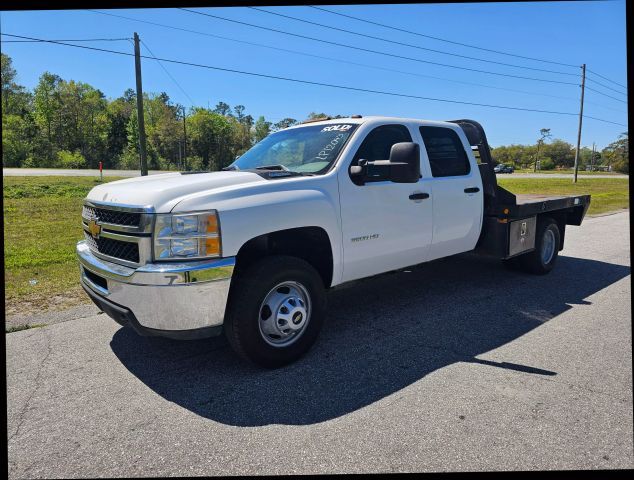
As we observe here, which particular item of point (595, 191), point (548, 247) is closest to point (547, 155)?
point (595, 191)

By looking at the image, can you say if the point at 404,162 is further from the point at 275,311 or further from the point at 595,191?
the point at 595,191

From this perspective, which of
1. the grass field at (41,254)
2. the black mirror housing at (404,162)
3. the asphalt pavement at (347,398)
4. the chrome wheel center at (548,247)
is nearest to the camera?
the asphalt pavement at (347,398)

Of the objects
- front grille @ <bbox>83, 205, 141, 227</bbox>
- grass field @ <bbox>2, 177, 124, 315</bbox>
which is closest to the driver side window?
front grille @ <bbox>83, 205, 141, 227</bbox>

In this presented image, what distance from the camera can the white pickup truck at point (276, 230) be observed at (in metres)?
3.08

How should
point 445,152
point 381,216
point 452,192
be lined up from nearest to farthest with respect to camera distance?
point 381,216 → point 452,192 → point 445,152

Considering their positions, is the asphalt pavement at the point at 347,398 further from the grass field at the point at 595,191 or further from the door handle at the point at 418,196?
the grass field at the point at 595,191

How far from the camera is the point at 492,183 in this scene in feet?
18.8

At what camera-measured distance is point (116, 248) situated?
3422mm

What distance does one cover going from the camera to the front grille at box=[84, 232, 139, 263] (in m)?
3.23

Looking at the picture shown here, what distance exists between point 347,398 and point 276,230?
52.6 inches

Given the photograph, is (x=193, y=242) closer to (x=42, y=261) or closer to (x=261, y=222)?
(x=261, y=222)

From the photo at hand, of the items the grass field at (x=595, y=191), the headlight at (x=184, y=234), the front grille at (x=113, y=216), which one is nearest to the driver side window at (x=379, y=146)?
the headlight at (x=184, y=234)

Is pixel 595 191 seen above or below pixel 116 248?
below

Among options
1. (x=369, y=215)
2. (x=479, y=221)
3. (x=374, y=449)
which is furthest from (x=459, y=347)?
(x=479, y=221)
